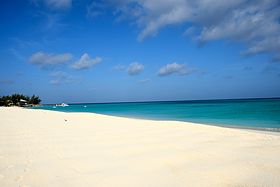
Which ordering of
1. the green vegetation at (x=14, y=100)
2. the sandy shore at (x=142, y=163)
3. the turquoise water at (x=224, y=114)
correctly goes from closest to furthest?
1. the sandy shore at (x=142, y=163)
2. the turquoise water at (x=224, y=114)
3. the green vegetation at (x=14, y=100)

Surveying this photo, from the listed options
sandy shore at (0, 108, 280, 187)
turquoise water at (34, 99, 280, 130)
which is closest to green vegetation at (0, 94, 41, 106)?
turquoise water at (34, 99, 280, 130)

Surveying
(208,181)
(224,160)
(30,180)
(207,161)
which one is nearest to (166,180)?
(208,181)

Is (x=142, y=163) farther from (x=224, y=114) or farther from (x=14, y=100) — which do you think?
(x=14, y=100)

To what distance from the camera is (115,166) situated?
16.7 feet

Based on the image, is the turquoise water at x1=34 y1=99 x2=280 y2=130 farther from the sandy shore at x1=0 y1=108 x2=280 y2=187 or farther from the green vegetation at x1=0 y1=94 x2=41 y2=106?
the green vegetation at x1=0 y1=94 x2=41 y2=106

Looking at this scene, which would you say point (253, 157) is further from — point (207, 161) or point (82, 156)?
point (82, 156)

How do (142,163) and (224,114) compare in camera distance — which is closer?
(142,163)

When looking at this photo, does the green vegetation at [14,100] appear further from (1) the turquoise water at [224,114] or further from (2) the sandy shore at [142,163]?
(2) the sandy shore at [142,163]

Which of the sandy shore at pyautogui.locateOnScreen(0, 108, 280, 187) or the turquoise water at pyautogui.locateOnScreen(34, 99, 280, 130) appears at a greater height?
the sandy shore at pyautogui.locateOnScreen(0, 108, 280, 187)

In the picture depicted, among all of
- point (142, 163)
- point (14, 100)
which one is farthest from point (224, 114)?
point (14, 100)

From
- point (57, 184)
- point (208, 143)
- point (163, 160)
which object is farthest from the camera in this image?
point (208, 143)

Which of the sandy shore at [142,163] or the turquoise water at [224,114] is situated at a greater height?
the sandy shore at [142,163]

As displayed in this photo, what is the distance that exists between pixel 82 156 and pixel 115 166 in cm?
134

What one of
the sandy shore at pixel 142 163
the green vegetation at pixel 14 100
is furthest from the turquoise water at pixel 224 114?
the green vegetation at pixel 14 100
